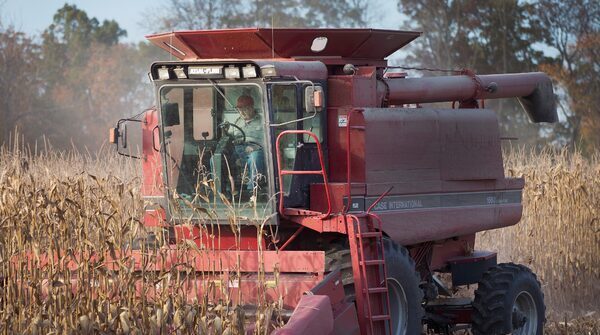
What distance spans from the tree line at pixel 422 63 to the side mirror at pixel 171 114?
19.2 m

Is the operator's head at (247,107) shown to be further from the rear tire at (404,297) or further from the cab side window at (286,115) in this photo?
the rear tire at (404,297)

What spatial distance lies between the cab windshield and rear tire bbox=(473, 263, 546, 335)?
7.93 feet

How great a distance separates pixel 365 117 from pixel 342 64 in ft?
2.37

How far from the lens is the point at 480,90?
10508mm

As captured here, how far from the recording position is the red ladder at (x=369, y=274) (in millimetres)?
8117

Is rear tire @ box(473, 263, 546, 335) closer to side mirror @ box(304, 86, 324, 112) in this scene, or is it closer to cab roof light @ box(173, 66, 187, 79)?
side mirror @ box(304, 86, 324, 112)

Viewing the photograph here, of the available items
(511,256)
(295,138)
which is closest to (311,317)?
(295,138)

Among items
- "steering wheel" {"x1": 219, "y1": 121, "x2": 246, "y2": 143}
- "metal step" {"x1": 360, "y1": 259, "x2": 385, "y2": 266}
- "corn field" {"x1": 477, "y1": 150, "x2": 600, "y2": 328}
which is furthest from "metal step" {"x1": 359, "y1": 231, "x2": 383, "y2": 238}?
"corn field" {"x1": 477, "y1": 150, "x2": 600, "y2": 328}

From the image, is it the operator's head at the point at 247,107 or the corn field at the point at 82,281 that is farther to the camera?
the operator's head at the point at 247,107

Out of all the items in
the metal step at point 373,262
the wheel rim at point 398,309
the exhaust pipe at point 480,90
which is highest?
the exhaust pipe at point 480,90

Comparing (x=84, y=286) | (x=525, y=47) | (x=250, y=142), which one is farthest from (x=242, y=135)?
(x=525, y=47)

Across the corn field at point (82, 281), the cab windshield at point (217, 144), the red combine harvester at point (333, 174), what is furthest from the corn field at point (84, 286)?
the cab windshield at point (217, 144)

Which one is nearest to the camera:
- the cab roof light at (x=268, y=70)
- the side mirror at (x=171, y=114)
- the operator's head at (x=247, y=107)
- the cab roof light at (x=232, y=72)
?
the cab roof light at (x=268, y=70)

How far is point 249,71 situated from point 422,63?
2951cm
